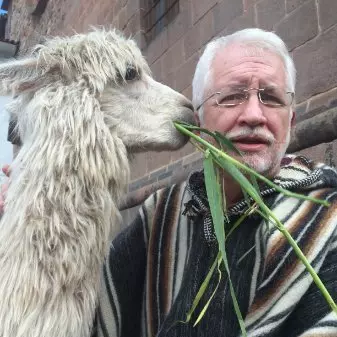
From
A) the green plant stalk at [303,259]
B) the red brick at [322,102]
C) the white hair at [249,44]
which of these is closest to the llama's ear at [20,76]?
the white hair at [249,44]

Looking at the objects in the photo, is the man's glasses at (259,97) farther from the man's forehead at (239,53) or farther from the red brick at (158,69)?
the red brick at (158,69)

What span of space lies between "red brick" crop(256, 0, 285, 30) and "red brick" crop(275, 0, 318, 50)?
0.07 metres

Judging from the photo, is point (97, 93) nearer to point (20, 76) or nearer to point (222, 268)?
point (20, 76)

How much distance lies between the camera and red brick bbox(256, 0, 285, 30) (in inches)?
123

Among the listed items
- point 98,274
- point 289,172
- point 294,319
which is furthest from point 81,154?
point 294,319

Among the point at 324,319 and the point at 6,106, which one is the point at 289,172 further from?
the point at 6,106

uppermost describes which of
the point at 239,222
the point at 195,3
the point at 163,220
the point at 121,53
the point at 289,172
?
the point at 195,3

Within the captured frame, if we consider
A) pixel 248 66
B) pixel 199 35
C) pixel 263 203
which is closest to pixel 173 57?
pixel 199 35

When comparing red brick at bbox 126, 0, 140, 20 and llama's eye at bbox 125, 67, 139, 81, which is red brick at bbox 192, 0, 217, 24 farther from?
llama's eye at bbox 125, 67, 139, 81

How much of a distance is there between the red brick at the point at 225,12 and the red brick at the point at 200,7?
0.10 meters

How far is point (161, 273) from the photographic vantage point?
1614 mm

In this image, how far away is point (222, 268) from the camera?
1374mm

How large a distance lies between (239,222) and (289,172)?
0.26 m

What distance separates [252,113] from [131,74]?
1.52 ft
